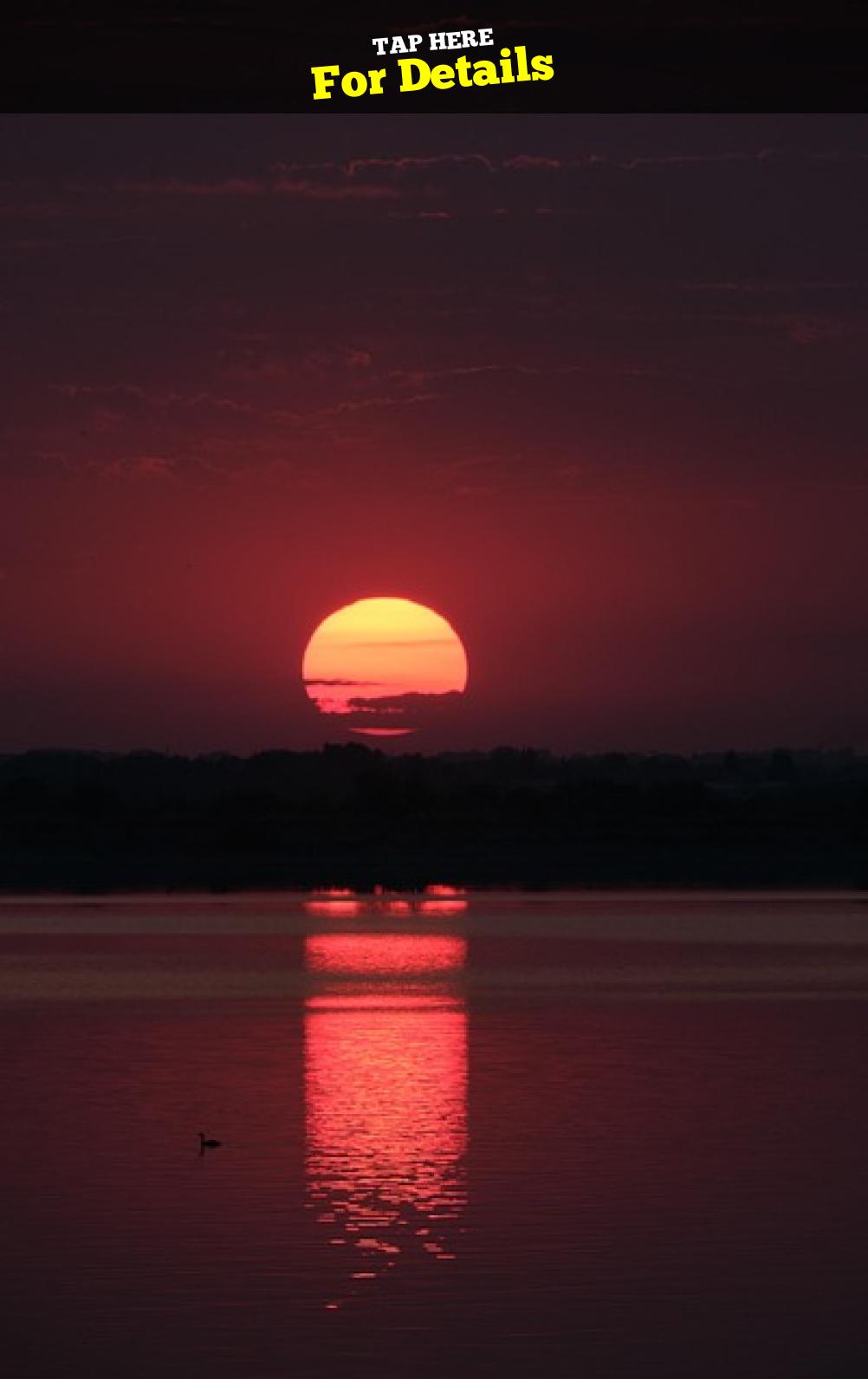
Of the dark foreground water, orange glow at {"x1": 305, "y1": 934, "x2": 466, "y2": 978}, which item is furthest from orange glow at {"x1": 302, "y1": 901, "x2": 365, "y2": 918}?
the dark foreground water

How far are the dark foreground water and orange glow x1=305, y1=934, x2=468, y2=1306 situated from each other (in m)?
0.07

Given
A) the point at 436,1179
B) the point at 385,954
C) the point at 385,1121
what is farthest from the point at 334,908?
the point at 436,1179

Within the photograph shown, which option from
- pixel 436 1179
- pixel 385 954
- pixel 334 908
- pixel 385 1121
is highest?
pixel 334 908

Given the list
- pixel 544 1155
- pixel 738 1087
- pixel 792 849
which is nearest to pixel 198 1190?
pixel 544 1155

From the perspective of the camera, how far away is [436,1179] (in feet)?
84.6

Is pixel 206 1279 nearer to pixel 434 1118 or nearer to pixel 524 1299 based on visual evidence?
pixel 524 1299

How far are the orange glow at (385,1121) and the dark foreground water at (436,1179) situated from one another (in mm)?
71

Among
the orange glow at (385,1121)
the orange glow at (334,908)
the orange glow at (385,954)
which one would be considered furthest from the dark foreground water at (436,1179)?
the orange glow at (334,908)

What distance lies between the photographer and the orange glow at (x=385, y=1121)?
2270cm

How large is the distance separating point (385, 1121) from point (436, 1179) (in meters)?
4.83

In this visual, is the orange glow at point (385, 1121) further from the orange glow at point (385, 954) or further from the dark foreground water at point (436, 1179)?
the orange glow at point (385, 954)

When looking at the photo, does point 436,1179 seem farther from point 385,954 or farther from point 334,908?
point 334,908

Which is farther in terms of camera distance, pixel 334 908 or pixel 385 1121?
pixel 334 908

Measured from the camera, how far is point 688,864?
15312 cm
